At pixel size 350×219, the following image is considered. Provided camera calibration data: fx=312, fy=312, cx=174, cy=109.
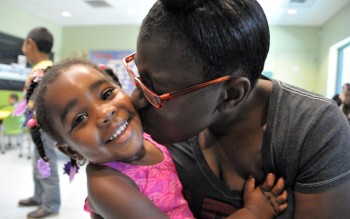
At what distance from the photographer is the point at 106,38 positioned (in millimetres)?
8320

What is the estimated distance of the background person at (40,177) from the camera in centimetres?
283

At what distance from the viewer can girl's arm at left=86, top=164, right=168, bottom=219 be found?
90 cm

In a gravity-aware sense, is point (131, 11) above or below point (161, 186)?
above

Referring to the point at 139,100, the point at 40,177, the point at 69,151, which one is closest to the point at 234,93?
the point at 139,100

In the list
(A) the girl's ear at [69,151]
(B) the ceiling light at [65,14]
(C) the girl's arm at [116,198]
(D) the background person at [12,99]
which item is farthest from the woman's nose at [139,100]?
(B) the ceiling light at [65,14]

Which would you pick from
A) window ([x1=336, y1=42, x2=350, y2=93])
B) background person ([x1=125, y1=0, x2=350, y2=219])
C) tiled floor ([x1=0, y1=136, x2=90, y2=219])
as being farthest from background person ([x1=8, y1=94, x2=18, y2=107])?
window ([x1=336, y1=42, x2=350, y2=93])

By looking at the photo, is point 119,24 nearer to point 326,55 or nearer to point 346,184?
point 326,55

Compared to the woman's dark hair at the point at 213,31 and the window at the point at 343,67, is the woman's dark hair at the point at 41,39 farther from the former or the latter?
the window at the point at 343,67

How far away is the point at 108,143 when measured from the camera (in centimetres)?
99

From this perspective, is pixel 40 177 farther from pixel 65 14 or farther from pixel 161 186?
pixel 65 14

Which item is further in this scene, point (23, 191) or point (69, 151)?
point (23, 191)

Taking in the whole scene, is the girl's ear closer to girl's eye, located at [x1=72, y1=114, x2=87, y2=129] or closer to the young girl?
the young girl

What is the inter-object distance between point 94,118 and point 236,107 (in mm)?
448

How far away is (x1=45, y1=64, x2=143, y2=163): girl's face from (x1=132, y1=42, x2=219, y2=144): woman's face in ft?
0.40
